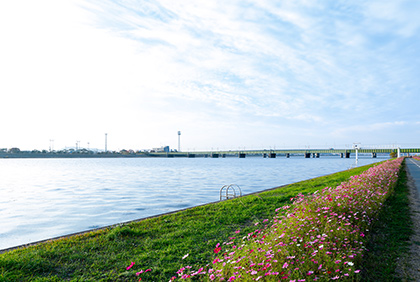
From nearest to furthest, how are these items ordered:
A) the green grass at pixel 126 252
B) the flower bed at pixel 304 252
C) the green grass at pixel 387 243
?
the flower bed at pixel 304 252 < the green grass at pixel 387 243 < the green grass at pixel 126 252

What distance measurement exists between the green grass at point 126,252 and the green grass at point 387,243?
10.3 ft

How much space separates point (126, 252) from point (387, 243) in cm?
613

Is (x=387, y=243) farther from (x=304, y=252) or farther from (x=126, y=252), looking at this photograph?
(x=126, y=252)

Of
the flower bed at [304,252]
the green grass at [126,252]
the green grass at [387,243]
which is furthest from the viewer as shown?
the green grass at [126,252]

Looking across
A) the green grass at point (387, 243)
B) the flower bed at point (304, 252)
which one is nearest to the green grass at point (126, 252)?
the flower bed at point (304, 252)

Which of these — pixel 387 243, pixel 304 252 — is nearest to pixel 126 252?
pixel 304 252

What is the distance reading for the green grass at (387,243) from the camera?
493 cm

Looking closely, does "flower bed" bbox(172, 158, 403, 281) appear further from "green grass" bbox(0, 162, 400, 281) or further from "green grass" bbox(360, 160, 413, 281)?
"green grass" bbox(0, 162, 400, 281)

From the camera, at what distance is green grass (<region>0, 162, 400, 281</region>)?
5227mm

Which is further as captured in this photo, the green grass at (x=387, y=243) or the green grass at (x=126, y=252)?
the green grass at (x=126, y=252)

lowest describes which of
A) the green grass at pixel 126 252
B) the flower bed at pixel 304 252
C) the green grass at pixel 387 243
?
the green grass at pixel 126 252

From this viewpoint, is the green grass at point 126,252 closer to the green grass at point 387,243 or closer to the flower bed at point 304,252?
the flower bed at point 304,252

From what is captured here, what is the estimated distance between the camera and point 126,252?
6.32 m

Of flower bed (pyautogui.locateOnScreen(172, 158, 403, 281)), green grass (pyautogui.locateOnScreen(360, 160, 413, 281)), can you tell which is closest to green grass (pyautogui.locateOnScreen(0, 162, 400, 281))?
flower bed (pyautogui.locateOnScreen(172, 158, 403, 281))
